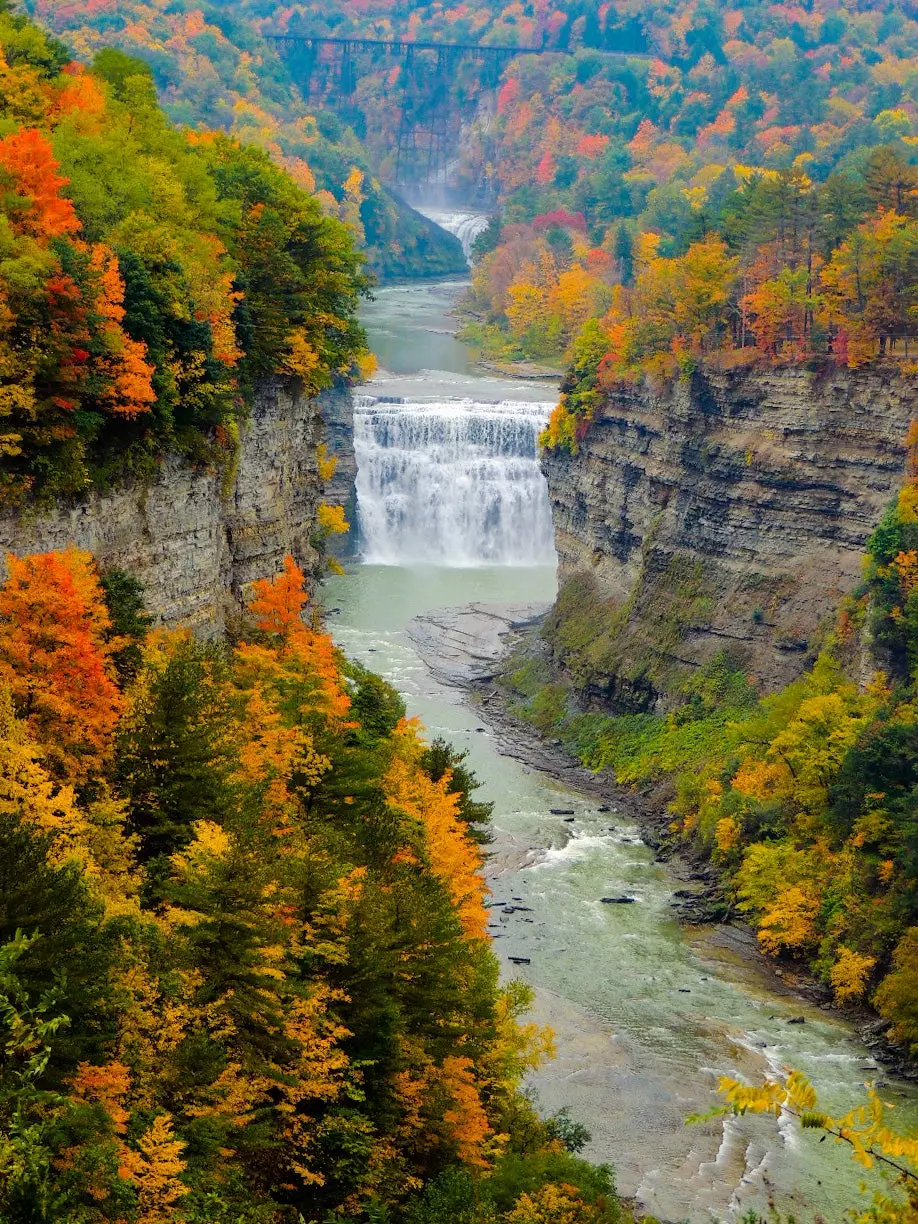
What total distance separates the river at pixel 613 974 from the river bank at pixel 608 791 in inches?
19.4

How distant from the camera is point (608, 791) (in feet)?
259

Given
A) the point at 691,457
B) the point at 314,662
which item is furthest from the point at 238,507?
the point at 691,457

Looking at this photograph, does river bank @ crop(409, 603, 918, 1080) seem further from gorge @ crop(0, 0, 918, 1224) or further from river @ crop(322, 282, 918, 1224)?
river @ crop(322, 282, 918, 1224)

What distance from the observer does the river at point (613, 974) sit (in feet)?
149

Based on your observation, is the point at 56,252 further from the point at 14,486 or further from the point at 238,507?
the point at 238,507

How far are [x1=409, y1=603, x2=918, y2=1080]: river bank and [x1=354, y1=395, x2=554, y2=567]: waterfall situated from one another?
485 inches

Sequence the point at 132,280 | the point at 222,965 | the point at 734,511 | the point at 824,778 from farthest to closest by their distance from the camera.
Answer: the point at 734,511
the point at 824,778
the point at 132,280
the point at 222,965

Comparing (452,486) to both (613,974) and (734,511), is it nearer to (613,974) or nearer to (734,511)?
(734,511)

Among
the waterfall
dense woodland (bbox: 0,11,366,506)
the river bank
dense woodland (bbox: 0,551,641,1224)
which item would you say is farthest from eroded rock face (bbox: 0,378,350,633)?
the waterfall

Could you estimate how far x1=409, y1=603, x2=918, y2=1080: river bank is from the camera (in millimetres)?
57572

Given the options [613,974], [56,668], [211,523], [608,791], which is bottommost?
[608,791]

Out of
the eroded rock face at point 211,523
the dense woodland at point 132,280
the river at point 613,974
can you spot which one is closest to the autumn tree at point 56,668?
the eroded rock face at point 211,523

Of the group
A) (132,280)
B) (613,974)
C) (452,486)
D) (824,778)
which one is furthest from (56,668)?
(452,486)

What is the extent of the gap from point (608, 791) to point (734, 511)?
14.7 meters
